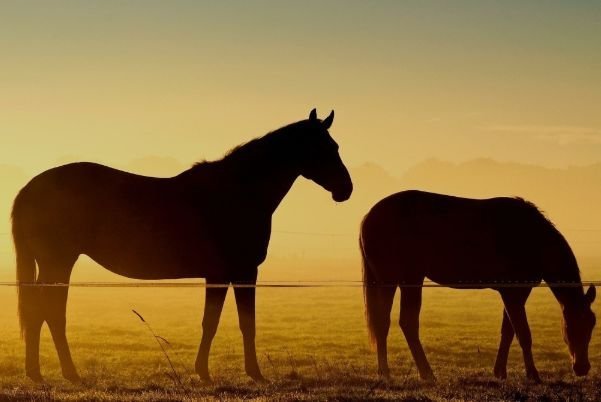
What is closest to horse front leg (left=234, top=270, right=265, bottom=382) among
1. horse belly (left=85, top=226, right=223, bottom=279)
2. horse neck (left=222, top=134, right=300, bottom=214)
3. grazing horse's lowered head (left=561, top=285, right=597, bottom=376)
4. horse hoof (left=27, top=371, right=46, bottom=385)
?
horse belly (left=85, top=226, right=223, bottom=279)

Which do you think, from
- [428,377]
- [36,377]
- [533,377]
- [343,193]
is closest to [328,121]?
[343,193]

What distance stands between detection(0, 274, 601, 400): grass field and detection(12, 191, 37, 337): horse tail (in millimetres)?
1075

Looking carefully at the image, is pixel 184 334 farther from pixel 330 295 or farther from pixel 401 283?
pixel 330 295

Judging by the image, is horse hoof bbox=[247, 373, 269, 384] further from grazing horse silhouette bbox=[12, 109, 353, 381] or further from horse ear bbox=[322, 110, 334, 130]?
horse ear bbox=[322, 110, 334, 130]

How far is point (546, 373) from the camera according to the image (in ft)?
48.6

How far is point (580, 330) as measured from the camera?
1286 centimetres

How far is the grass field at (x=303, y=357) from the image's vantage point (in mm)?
10634

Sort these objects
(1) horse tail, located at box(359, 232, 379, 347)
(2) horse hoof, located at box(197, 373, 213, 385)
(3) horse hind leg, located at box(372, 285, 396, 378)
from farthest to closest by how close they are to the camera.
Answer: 1. (1) horse tail, located at box(359, 232, 379, 347)
2. (3) horse hind leg, located at box(372, 285, 396, 378)
3. (2) horse hoof, located at box(197, 373, 213, 385)

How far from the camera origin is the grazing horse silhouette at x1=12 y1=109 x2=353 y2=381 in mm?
12219

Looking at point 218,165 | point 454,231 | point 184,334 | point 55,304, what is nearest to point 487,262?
point 454,231

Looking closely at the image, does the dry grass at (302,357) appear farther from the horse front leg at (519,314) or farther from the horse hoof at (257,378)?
the horse front leg at (519,314)

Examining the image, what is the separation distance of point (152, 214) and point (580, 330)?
6.69 metres

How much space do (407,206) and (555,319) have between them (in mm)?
27332

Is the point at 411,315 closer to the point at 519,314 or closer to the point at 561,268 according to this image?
the point at 519,314
